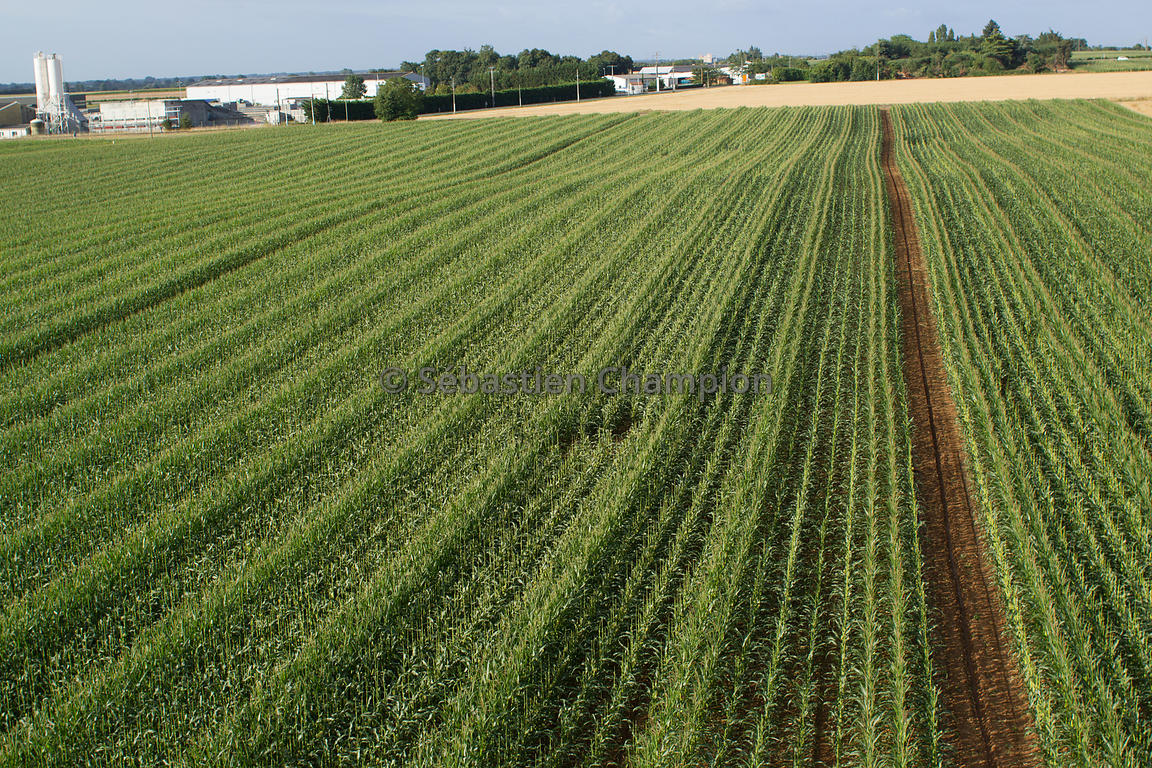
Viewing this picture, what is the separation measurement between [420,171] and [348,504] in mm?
24202

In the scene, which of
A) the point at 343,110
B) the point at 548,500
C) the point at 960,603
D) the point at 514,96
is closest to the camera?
the point at 960,603

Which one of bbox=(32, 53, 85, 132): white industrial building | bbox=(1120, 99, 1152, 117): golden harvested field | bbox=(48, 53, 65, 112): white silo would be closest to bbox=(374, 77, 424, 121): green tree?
bbox=(32, 53, 85, 132): white industrial building

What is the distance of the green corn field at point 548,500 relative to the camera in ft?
17.3

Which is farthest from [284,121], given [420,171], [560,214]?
[560,214]

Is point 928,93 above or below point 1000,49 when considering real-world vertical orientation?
below

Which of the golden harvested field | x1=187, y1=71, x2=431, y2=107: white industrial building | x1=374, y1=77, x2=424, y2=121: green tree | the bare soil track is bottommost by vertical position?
the bare soil track

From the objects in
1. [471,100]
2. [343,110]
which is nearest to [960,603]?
[343,110]

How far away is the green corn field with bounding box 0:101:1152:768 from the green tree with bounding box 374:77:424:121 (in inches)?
1465

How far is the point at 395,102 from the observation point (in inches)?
2082

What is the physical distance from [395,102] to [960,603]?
175 ft

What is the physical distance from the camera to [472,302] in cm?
1420

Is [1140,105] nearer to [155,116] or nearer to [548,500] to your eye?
[548,500]

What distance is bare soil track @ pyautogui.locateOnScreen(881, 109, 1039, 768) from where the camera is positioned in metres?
5.43

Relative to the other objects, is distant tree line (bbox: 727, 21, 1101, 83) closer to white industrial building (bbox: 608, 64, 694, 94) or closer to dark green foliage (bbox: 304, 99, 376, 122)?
white industrial building (bbox: 608, 64, 694, 94)
